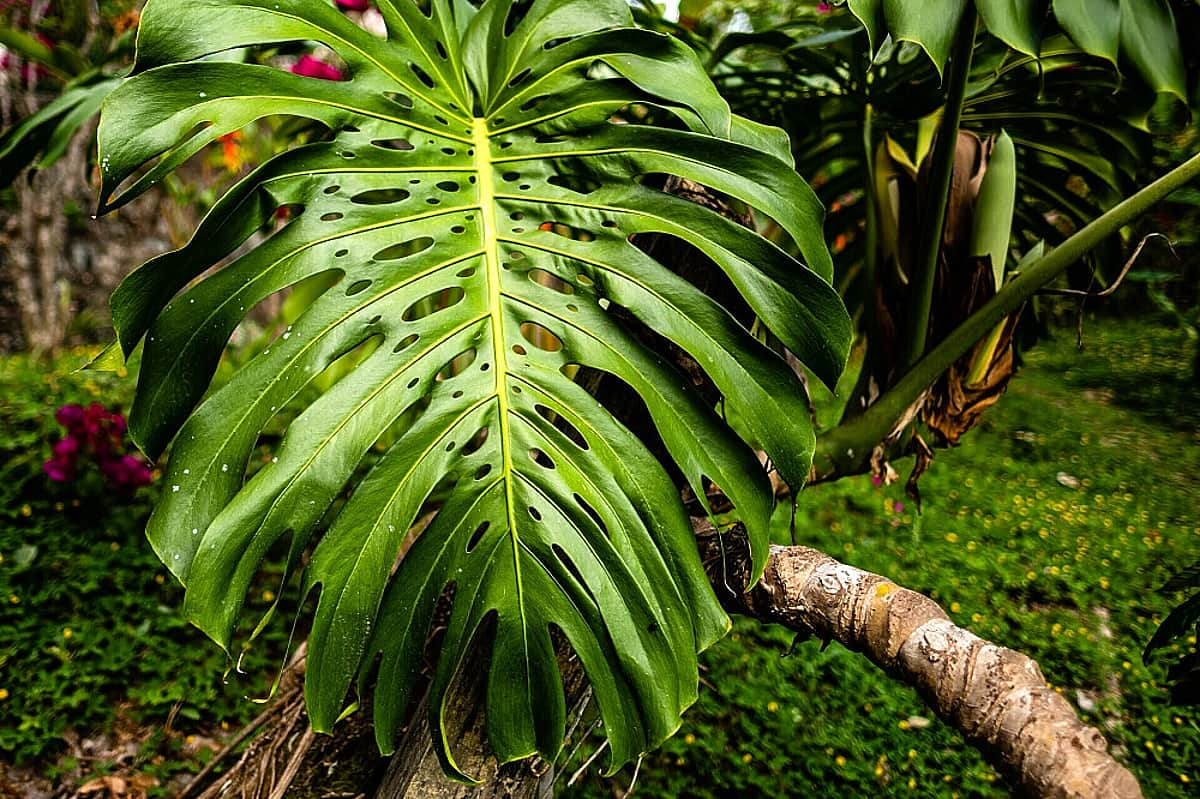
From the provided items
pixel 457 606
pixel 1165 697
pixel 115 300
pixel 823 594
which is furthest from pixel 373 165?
pixel 1165 697

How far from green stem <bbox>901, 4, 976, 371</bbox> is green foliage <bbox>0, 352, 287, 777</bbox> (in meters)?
1.45

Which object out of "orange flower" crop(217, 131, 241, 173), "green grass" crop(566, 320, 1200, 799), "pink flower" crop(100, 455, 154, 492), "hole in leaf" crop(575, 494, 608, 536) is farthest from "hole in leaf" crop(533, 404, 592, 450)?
"orange flower" crop(217, 131, 241, 173)

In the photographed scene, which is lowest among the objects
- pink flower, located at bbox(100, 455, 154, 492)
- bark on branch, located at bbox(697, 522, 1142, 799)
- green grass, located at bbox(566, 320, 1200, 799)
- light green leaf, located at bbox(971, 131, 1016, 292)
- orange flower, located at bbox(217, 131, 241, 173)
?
green grass, located at bbox(566, 320, 1200, 799)

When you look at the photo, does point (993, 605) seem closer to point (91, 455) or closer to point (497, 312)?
point (497, 312)

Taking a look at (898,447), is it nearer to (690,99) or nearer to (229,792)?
(690,99)

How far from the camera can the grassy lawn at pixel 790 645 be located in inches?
58.8

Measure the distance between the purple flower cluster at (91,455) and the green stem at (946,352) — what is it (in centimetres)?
173

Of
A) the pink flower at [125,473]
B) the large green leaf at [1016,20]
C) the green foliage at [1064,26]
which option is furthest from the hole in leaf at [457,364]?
the pink flower at [125,473]

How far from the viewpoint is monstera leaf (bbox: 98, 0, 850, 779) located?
656mm

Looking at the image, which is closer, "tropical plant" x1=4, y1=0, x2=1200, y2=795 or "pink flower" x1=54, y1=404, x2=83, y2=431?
"tropical plant" x1=4, y1=0, x2=1200, y2=795

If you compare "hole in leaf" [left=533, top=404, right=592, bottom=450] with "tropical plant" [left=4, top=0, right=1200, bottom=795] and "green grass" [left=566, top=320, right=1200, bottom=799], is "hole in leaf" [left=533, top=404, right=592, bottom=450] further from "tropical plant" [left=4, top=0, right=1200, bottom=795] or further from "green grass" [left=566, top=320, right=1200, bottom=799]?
"green grass" [left=566, top=320, right=1200, bottom=799]

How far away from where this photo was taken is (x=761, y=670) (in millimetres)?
1757

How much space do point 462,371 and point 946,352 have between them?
68cm

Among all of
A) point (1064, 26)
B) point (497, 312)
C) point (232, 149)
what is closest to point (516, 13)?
point (497, 312)
